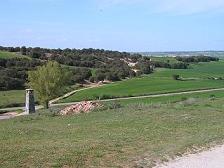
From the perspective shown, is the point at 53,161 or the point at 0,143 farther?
the point at 0,143

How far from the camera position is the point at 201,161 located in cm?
1541

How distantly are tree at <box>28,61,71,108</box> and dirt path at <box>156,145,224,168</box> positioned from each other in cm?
5408

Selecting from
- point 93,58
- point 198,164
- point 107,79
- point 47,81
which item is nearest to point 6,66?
point 107,79

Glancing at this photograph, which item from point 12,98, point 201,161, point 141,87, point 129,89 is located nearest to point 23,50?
point 141,87

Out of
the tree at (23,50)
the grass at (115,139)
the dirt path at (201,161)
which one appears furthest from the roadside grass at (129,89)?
the dirt path at (201,161)

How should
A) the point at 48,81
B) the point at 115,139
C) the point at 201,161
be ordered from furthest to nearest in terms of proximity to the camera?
the point at 48,81, the point at 115,139, the point at 201,161

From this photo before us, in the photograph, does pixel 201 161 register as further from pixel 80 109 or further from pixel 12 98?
pixel 12 98

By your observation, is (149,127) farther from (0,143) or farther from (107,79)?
(107,79)

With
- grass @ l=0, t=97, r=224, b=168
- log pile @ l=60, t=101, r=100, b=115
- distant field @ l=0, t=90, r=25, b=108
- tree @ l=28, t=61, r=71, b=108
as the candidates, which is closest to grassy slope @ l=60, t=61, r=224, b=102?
distant field @ l=0, t=90, r=25, b=108

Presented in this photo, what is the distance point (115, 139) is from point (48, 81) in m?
53.2

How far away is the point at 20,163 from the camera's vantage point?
13188mm

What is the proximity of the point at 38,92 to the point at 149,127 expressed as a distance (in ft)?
163

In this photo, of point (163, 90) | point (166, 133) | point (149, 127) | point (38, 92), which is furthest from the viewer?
point (163, 90)

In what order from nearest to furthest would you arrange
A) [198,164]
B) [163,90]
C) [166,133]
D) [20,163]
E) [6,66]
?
[20,163]
[198,164]
[166,133]
[163,90]
[6,66]
